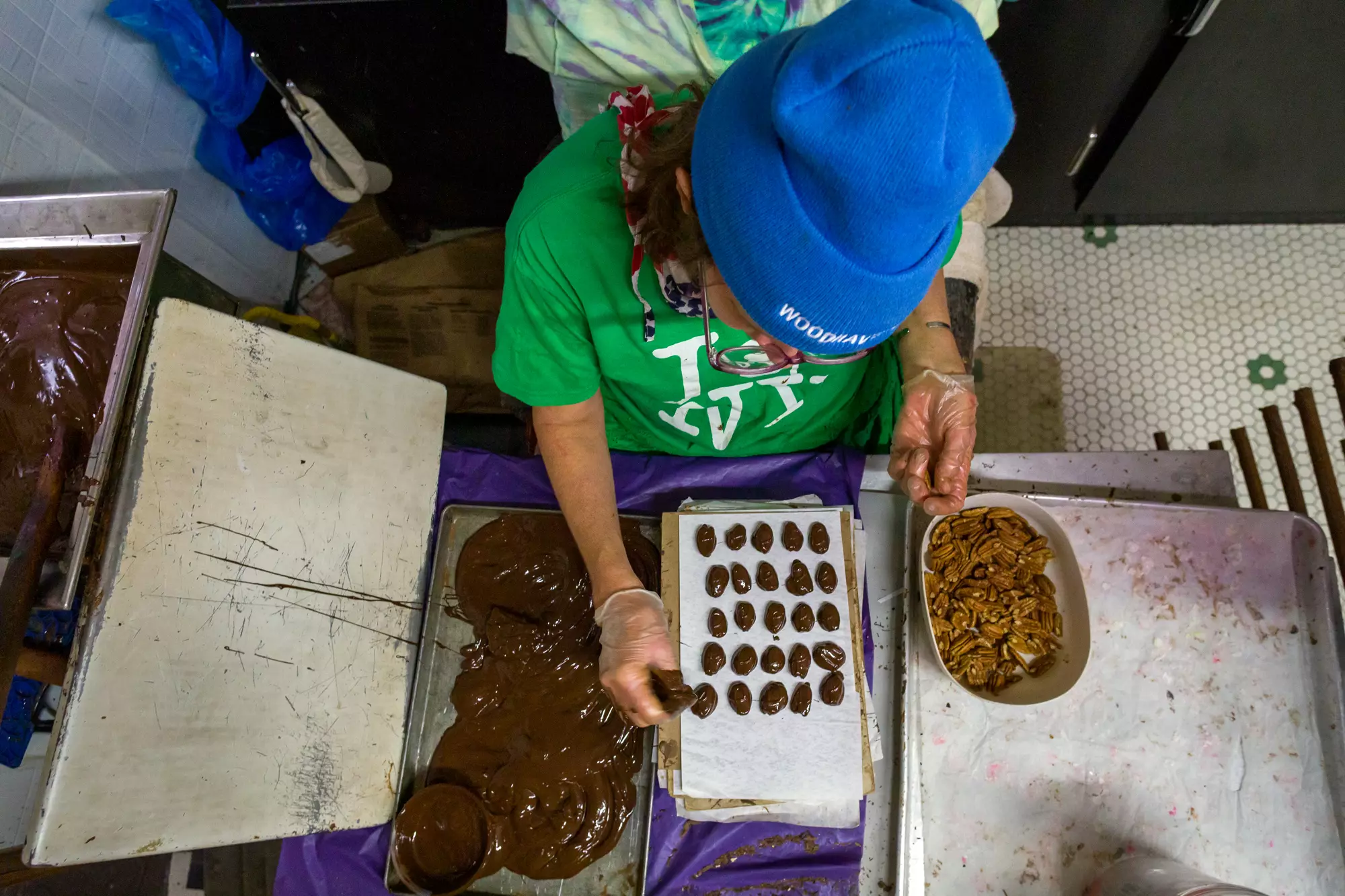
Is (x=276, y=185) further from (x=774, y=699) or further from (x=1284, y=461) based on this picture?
(x=1284, y=461)

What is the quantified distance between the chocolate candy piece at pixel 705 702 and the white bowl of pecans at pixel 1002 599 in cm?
50

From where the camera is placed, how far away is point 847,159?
0.71 meters

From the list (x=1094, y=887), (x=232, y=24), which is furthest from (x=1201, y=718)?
(x=232, y=24)

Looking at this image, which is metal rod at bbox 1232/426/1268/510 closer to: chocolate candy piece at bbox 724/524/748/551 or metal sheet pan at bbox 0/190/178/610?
chocolate candy piece at bbox 724/524/748/551

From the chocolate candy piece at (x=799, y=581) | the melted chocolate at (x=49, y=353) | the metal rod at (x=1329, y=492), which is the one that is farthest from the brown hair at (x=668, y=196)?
the metal rod at (x=1329, y=492)

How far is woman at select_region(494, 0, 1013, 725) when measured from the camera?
0.70 m

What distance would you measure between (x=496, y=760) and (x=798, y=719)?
722mm

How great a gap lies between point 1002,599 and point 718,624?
0.64 metres

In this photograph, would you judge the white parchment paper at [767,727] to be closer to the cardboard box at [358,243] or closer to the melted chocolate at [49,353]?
the melted chocolate at [49,353]

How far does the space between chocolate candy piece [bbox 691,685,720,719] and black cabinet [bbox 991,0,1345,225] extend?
6.62 feet

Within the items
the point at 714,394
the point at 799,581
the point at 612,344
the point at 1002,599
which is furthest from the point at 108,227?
the point at 1002,599

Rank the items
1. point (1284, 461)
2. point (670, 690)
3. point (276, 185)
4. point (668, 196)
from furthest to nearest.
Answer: point (276, 185) → point (1284, 461) → point (670, 690) → point (668, 196)

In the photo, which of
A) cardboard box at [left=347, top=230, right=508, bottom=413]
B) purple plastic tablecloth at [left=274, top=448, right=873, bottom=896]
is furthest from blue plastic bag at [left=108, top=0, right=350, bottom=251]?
purple plastic tablecloth at [left=274, top=448, right=873, bottom=896]

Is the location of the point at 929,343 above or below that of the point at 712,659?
→ above
